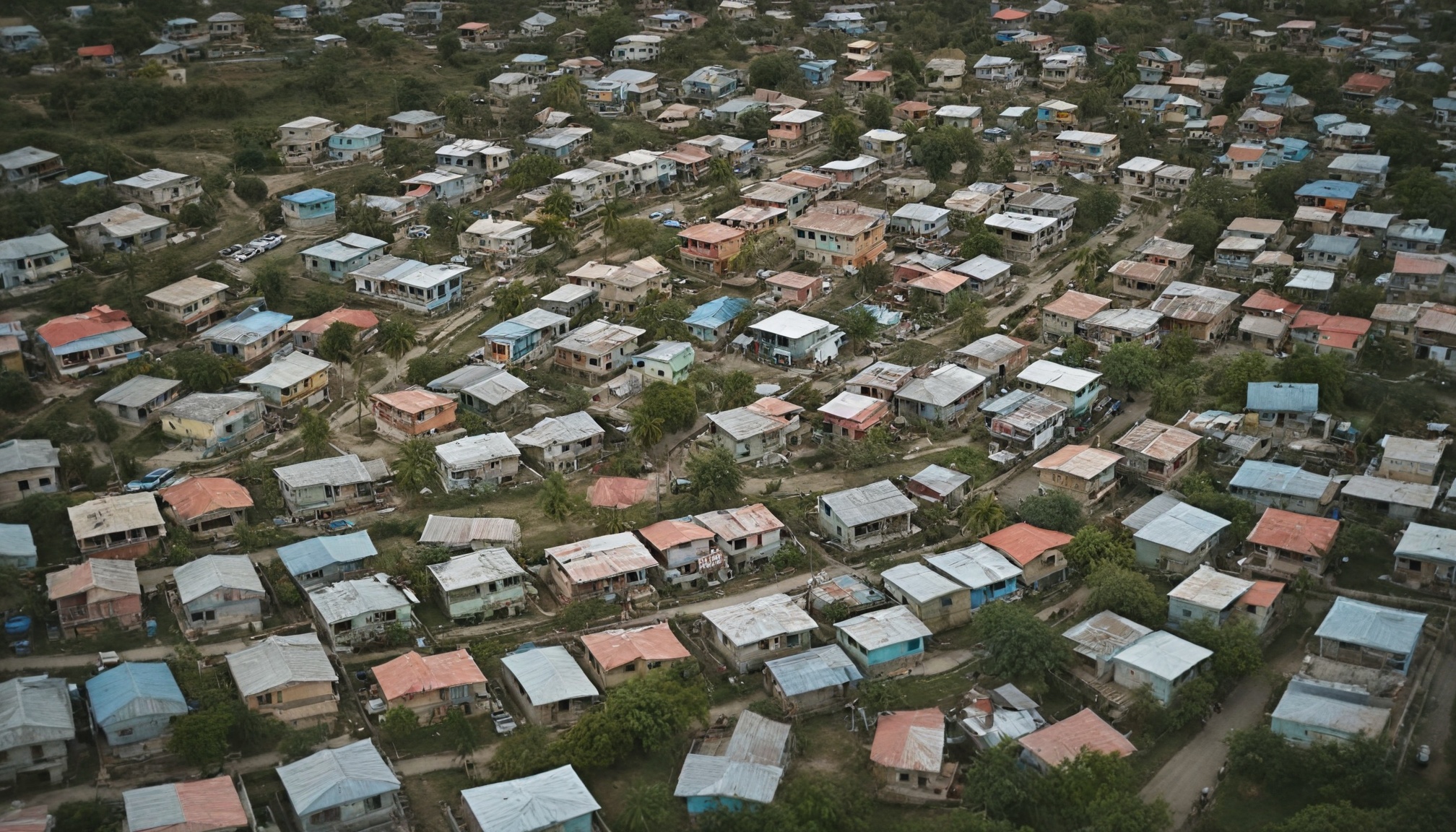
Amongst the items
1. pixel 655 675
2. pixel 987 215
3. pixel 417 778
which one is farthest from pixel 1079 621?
pixel 987 215

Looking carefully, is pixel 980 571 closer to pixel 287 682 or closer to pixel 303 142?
pixel 287 682

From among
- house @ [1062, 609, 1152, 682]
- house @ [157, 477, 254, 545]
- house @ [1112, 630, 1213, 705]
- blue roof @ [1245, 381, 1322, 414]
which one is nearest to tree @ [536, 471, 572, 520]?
house @ [157, 477, 254, 545]

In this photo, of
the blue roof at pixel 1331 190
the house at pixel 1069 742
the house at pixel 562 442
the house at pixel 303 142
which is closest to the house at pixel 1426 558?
the house at pixel 1069 742

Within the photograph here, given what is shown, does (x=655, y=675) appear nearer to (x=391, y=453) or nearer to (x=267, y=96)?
(x=391, y=453)

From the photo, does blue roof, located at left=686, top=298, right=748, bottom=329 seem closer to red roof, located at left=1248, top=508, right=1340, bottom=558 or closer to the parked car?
the parked car

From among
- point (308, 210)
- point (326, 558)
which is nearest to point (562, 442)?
point (326, 558)

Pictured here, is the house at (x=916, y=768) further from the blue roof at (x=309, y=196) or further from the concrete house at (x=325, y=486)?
the blue roof at (x=309, y=196)

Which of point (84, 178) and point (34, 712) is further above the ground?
point (34, 712)
